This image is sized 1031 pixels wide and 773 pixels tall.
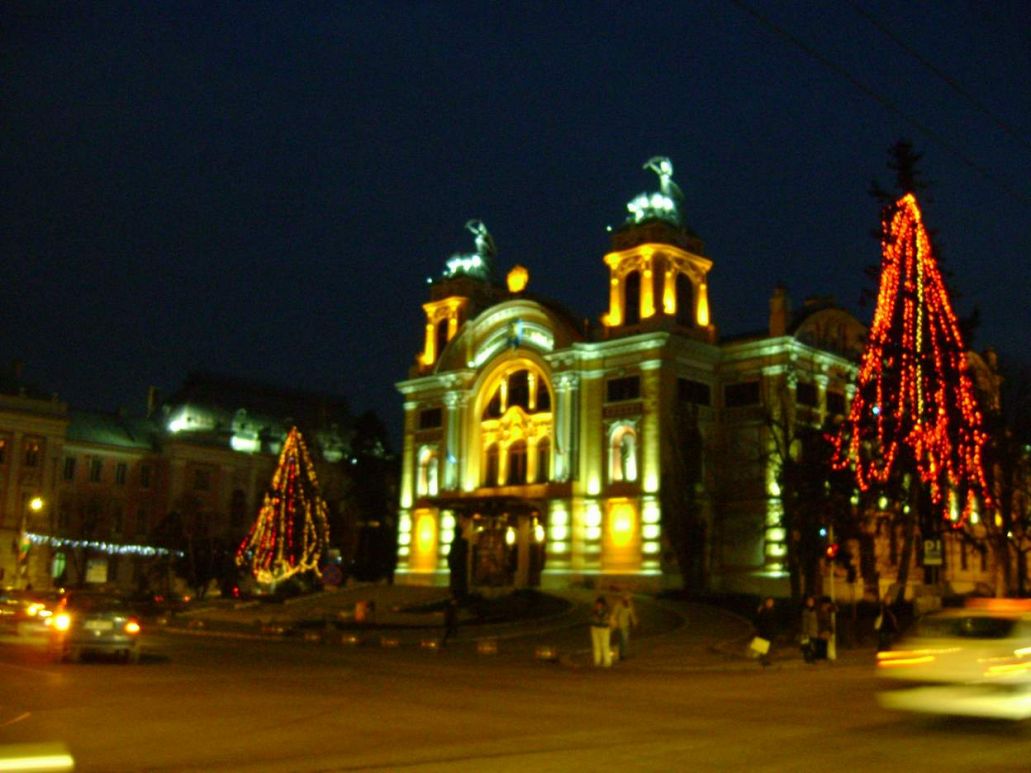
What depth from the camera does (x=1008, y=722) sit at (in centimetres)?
1454

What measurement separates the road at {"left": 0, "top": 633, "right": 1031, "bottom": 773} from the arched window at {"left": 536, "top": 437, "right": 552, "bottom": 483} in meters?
36.5

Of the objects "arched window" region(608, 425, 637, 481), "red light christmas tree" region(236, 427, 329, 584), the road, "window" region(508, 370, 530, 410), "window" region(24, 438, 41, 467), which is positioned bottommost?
the road

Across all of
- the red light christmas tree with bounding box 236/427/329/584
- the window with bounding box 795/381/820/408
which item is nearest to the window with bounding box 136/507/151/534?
the red light christmas tree with bounding box 236/427/329/584

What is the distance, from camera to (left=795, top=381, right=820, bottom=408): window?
2287 inches

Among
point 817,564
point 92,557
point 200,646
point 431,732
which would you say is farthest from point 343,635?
point 92,557

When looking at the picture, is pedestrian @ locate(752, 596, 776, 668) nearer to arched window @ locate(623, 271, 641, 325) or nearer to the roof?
arched window @ locate(623, 271, 641, 325)

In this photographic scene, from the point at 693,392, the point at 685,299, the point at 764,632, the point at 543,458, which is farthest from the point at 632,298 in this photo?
the point at 764,632

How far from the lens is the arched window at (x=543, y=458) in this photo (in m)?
62.0

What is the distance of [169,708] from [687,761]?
27.1 feet

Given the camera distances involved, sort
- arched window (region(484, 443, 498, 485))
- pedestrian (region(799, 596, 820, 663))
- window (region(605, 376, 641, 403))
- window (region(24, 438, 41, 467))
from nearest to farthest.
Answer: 1. pedestrian (region(799, 596, 820, 663))
2. window (region(605, 376, 641, 403))
3. arched window (region(484, 443, 498, 485))
4. window (region(24, 438, 41, 467))

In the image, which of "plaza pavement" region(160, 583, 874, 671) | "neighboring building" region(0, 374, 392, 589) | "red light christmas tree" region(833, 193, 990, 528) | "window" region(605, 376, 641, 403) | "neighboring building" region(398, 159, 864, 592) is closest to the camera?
"plaza pavement" region(160, 583, 874, 671)

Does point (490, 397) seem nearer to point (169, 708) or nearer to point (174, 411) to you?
point (174, 411)

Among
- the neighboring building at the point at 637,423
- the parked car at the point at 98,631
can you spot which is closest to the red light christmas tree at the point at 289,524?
the neighboring building at the point at 637,423

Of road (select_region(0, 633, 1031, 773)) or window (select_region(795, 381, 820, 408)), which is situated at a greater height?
window (select_region(795, 381, 820, 408))
